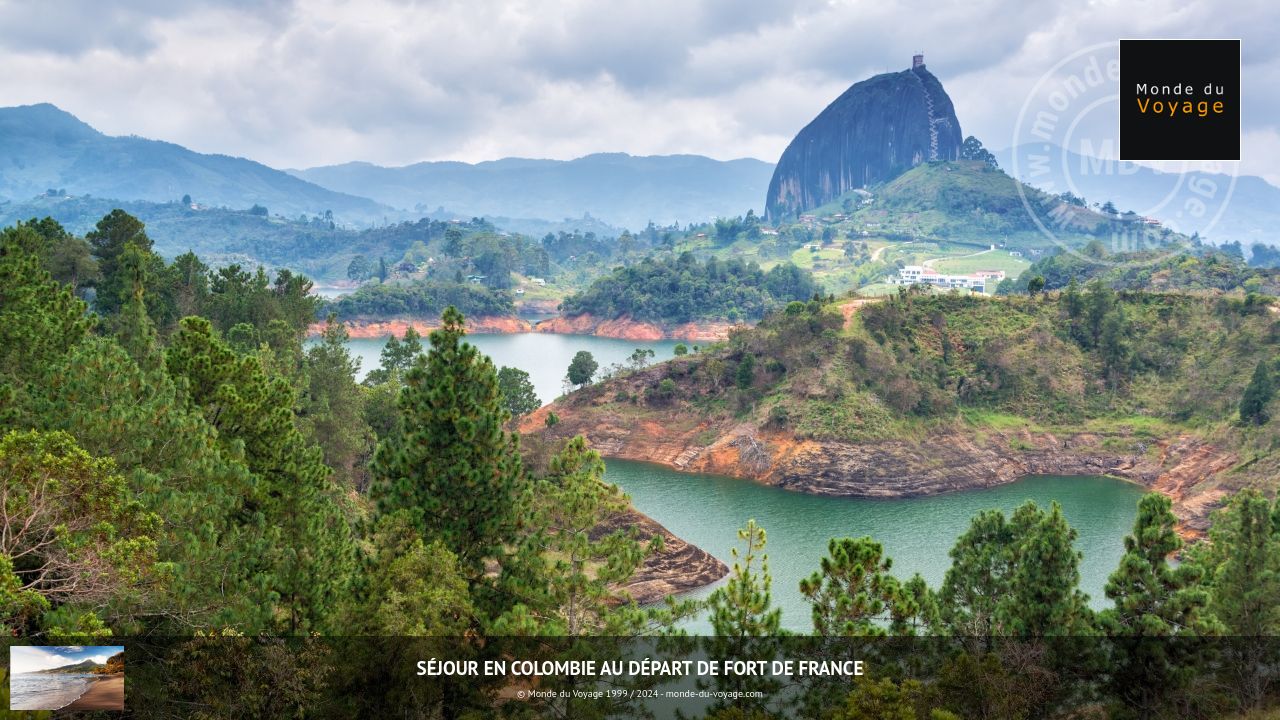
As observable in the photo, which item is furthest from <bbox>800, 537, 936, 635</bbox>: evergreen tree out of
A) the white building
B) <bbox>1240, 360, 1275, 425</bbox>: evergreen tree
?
the white building

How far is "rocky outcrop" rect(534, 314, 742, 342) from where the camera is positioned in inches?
4648

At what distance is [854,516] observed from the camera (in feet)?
158

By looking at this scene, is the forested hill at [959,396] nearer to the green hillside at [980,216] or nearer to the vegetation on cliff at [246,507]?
the vegetation on cliff at [246,507]

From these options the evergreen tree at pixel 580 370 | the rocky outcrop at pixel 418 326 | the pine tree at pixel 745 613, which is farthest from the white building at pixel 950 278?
the pine tree at pixel 745 613

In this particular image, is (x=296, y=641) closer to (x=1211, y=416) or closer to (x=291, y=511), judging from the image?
(x=291, y=511)

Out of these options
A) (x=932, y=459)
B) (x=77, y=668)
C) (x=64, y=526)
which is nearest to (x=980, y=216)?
(x=932, y=459)

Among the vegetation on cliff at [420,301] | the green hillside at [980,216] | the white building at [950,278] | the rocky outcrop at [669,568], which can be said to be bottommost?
the rocky outcrop at [669,568]

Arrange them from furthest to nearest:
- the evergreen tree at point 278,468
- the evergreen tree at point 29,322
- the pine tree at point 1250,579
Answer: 1. the evergreen tree at point 29,322
2. the pine tree at point 1250,579
3. the evergreen tree at point 278,468

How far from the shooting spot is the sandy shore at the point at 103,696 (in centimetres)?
1183

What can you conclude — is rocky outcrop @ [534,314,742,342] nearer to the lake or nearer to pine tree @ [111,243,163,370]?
the lake

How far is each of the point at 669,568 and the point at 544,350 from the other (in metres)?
74.1

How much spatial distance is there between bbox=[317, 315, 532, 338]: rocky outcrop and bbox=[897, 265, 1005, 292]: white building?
5528cm

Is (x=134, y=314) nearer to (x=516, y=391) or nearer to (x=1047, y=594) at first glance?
(x=516, y=391)

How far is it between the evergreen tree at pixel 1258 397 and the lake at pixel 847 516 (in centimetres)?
711
